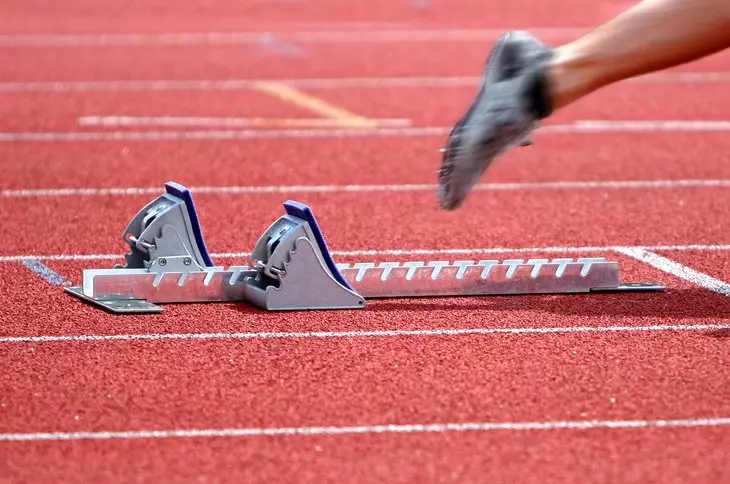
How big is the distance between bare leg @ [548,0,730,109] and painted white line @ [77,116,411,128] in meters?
5.12

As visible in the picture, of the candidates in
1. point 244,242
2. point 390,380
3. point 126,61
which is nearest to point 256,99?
point 126,61

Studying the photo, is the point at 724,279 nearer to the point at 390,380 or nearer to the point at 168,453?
the point at 390,380

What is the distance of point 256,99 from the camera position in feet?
A: 34.4

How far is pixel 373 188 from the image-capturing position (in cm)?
745

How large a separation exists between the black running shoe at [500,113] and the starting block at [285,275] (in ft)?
1.85

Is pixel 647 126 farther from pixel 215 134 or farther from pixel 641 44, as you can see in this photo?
pixel 641 44

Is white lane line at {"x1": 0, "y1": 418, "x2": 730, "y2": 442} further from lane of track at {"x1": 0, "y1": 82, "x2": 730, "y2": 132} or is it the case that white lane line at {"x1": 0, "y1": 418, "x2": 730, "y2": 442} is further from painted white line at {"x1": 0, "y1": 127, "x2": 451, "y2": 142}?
lane of track at {"x1": 0, "y1": 82, "x2": 730, "y2": 132}

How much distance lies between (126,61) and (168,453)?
9153mm

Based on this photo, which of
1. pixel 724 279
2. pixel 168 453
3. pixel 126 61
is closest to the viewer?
pixel 168 453

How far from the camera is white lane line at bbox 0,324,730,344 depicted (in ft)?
15.4

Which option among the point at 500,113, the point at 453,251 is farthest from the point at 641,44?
the point at 453,251

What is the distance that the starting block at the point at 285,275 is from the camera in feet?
16.2

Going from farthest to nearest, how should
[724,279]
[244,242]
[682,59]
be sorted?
[244,242] < [724,279] < [682,59]

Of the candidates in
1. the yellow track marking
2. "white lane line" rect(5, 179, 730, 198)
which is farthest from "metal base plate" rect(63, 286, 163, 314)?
the yellow track marking
